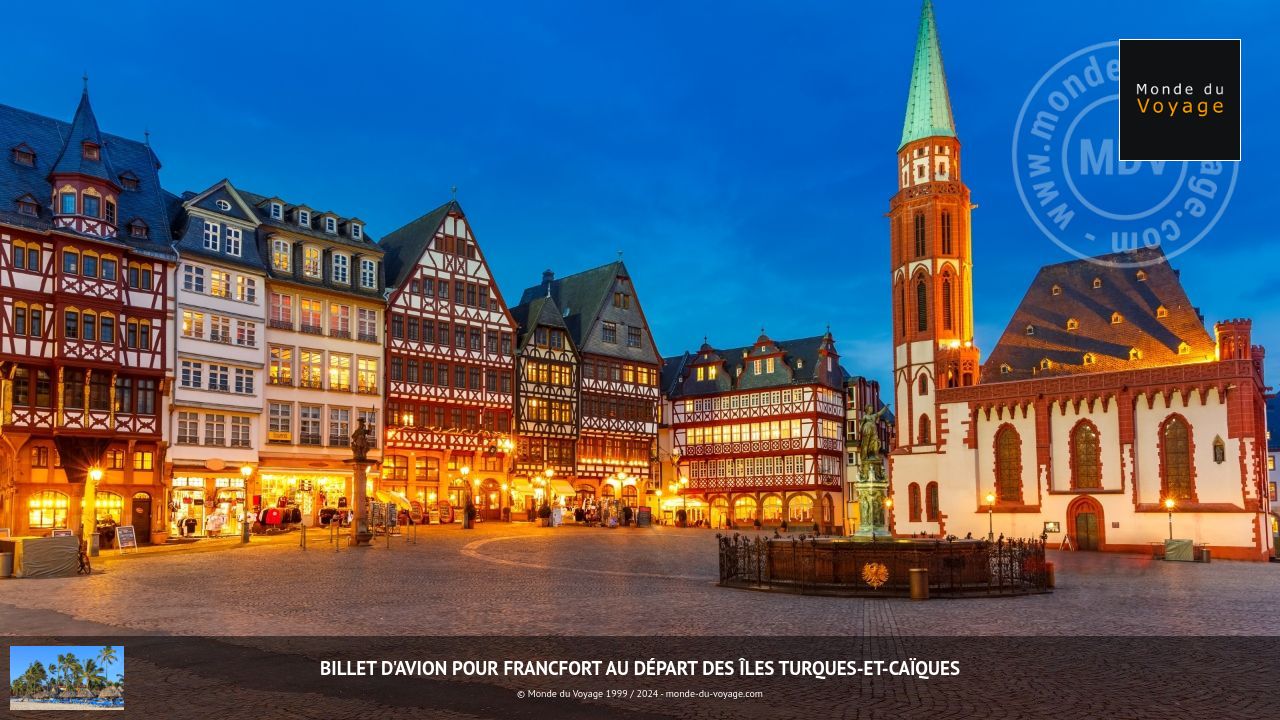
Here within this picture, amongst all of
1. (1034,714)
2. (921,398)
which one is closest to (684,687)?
(1034,714)

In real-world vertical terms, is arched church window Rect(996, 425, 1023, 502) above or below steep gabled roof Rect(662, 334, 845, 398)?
below

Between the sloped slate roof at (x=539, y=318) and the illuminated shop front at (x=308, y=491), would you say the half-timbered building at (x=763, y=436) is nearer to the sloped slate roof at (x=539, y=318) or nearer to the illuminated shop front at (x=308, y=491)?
the sloped slate roof at (x=539, y=318)

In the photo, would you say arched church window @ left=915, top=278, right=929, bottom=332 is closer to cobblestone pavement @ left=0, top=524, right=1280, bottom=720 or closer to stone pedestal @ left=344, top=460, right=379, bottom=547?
cobblestone pavement @ left=0, top=524, right=1280, bottom=720

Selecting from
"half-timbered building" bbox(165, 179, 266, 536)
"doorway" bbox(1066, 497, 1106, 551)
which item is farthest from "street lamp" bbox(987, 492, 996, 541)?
"half-timbered building" bbox(165, 179, 266, 536)

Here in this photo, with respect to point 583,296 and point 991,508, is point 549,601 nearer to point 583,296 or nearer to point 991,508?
point 991,508

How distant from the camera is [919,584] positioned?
21.1 meters

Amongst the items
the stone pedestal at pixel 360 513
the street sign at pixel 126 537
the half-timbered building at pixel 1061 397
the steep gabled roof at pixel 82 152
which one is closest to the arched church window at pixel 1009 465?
the half-timbered building at pixel 1061 397

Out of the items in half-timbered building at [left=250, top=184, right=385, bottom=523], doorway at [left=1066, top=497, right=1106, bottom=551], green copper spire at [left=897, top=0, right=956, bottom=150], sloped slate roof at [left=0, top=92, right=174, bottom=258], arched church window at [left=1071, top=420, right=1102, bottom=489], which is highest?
green copper spire at [left=897, top=0, right=956, bottom=150]

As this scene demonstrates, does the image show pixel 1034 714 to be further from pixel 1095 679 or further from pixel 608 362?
pixel 608 362

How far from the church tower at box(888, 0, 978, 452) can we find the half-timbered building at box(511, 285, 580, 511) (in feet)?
67.3

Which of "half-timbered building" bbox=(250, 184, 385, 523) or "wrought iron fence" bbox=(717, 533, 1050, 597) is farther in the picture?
"half-timbered building" bbox=(250, 184, 385, 523)

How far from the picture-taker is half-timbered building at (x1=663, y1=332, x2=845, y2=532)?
71.8 metres

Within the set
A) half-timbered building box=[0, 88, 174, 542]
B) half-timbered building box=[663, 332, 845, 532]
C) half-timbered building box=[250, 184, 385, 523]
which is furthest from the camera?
half-timbered building box=[663, 332, 845, 532]

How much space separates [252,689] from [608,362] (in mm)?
59918
